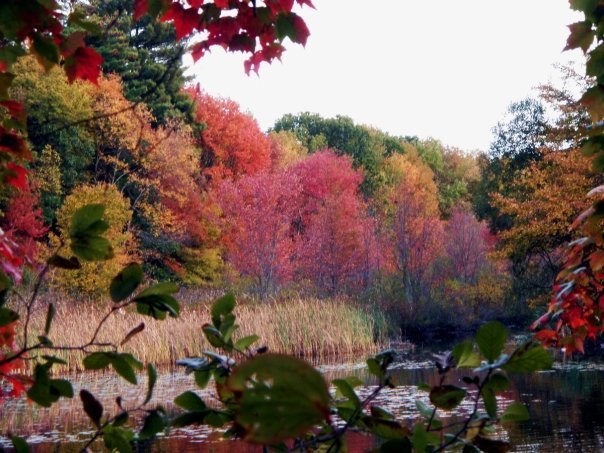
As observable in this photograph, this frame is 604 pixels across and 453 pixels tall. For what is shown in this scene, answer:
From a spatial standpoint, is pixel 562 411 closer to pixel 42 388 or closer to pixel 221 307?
pixel 221 307

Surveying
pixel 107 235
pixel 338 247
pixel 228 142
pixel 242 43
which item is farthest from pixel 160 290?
pixel 228 142

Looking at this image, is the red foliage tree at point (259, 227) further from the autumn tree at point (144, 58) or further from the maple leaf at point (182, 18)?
the maple leaf at point (182, 18)

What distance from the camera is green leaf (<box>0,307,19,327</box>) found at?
3.60 ft

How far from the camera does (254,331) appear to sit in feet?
51.3

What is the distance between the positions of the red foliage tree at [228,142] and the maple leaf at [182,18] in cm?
3209

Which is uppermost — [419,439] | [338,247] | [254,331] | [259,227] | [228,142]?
[228,142]

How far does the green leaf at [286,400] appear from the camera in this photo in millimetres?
522

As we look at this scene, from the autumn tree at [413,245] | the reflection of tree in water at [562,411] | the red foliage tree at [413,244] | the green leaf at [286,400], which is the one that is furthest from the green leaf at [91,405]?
the red foliage tree at [413,244]

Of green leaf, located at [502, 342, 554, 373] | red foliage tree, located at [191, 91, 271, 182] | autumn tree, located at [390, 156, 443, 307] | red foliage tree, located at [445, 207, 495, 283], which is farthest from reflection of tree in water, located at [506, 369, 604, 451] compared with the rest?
red foliage tree, located at [191, 91, 271, 182]

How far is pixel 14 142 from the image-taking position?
1739 mm

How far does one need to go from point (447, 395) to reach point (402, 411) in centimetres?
902

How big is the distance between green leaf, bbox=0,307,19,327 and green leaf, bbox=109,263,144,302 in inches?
4.9

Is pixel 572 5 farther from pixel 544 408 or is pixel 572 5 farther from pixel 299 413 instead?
pixel 544 408

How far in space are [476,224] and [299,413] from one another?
31489 mm
